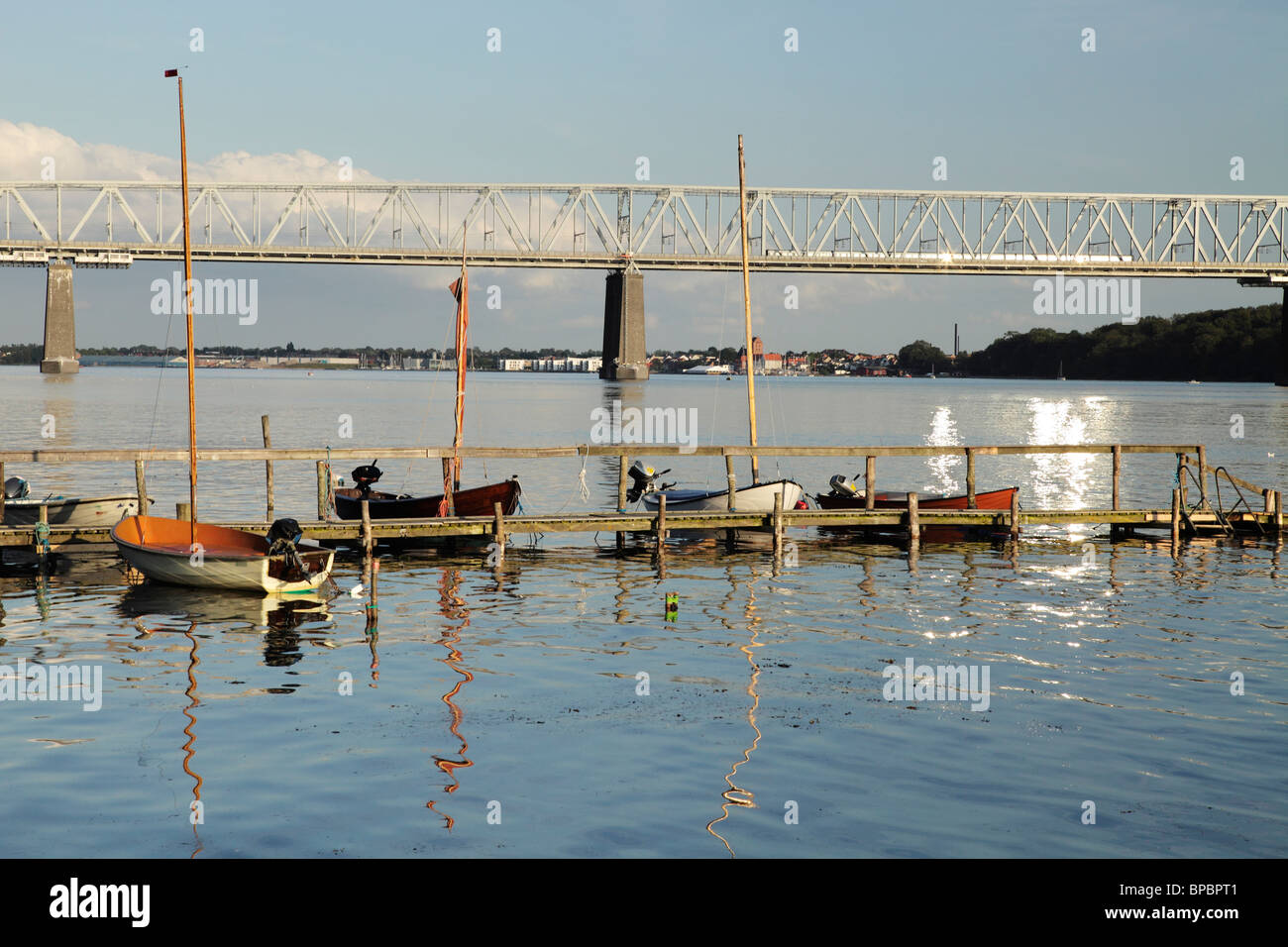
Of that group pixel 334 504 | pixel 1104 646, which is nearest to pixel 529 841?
pixel 1104 646

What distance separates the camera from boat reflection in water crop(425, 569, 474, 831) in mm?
13094

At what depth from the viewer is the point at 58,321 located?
18350 centimetres

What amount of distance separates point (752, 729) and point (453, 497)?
17.0 m

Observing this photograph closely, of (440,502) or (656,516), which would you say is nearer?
(656,516)

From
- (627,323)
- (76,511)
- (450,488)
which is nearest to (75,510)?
(76,511)

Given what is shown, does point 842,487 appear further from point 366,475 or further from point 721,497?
point 366,475

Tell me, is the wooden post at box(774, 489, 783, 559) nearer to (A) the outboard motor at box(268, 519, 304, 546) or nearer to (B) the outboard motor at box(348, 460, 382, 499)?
(B) the outboard motor at box(348, 460, 382, 499)

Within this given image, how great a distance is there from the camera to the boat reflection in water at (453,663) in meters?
13.1

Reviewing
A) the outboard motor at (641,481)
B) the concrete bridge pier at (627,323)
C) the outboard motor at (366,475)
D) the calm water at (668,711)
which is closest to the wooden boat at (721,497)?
the outboard motor at (641,481)

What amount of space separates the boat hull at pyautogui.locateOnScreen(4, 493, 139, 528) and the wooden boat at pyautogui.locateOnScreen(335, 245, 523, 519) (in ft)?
17.9

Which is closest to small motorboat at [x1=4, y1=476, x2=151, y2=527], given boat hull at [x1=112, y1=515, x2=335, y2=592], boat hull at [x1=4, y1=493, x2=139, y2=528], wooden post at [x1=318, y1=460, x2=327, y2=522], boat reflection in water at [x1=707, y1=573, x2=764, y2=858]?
boat hull at [x1=4, y1=493, x2=139, y2=528]
